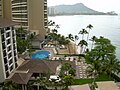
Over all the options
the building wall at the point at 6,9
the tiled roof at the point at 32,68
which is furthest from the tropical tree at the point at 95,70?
the building wall at the point at 6,9

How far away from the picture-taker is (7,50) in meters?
32.1

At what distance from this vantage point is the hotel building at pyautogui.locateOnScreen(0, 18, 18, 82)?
2989 cm

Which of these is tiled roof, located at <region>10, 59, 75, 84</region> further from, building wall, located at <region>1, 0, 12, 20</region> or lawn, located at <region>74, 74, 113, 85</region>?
building wall, located at <region>1, 0, 12, 20</region>

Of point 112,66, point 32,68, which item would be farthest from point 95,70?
point 32,68

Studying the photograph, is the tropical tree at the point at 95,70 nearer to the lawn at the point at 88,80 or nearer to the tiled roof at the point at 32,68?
the lawn at the point at 88,80

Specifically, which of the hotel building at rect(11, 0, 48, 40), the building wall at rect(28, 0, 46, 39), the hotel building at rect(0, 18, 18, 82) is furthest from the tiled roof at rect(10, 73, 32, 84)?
the building wall at rect(28, 0, 46, 39)

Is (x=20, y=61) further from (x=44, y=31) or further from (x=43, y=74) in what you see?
(x=44, y=31)

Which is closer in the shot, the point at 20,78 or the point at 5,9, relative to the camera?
the point at 20,78

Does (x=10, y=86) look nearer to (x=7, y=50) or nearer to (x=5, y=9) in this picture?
(x=7, y=50)

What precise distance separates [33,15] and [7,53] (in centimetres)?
2933

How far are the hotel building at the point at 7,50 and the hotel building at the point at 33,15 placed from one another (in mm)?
25173

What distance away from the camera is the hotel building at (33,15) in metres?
59.9

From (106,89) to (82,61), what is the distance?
1589 cm

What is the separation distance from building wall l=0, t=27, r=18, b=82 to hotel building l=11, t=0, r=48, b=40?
25.1 m
